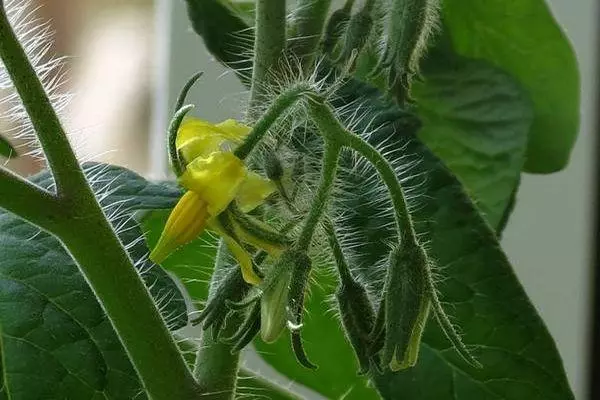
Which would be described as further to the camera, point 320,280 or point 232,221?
point 320,280

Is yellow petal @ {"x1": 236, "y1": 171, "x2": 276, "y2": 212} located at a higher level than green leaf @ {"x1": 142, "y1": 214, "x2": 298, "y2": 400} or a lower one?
higher

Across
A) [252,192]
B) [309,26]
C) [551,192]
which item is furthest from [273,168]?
[551,192]

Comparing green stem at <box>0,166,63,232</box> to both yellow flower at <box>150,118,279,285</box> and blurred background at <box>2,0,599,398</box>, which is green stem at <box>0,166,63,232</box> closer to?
yellow flower at <box>150,118,279,285</box>

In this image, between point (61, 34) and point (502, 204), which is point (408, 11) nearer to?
point (502, 204)

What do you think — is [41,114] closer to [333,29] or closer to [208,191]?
[208,191]

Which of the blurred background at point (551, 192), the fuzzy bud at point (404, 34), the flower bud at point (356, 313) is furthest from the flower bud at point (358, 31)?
the blurred background at point (551, 192)

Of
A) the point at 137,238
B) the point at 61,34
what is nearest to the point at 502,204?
the point at 137,238

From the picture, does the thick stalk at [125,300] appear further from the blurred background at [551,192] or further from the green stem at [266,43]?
the blurred background at [551,192]

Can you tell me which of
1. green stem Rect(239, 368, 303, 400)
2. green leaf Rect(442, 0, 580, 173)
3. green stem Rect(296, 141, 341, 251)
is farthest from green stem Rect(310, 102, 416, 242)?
green leaf Rect(442, 0, 580, 173)
